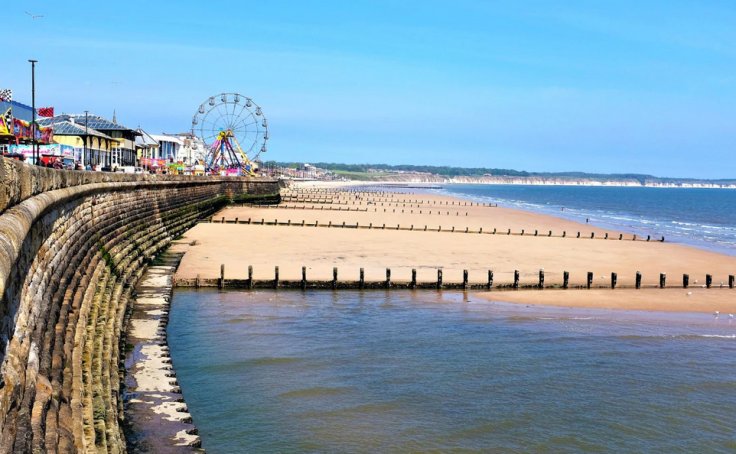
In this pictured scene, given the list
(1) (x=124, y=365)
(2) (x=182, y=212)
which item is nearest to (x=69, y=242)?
(1) (x=124, y=365)

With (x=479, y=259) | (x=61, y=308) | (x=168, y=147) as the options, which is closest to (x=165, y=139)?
(x=168, y=147)

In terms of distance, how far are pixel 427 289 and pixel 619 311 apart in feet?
25.4

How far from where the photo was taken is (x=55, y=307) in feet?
39.1

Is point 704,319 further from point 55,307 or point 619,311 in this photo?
point 55,307

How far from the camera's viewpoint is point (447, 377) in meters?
18.7

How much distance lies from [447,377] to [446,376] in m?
0.10

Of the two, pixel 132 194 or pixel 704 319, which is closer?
pixel 704 319

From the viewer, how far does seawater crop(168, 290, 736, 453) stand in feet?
48.5

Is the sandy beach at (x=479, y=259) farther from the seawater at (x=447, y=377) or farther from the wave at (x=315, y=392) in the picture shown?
the wave at (x=315, y=392)

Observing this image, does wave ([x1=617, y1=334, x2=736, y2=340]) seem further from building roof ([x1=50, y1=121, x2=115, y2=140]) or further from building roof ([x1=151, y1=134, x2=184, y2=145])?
building roof ([x1=151, y1=134, x2=184, y2=145])

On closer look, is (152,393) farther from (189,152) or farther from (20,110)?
(189,152)

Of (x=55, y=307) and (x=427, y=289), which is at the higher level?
(x=55, y=307)

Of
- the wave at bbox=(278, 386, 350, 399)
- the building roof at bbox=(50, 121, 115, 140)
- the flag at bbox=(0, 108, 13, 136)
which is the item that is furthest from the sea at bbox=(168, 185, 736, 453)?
the building roof at bbox=(50, 121, 115, 140)

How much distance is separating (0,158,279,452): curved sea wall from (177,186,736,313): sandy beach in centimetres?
1079
